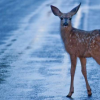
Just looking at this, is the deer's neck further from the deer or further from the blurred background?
the blurred background

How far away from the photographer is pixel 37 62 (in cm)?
1419

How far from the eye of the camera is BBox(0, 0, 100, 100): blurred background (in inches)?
420

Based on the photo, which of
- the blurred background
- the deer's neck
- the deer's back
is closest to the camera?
the deer's back

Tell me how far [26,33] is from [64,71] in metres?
8.05

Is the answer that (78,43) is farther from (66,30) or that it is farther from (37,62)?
(37,62)

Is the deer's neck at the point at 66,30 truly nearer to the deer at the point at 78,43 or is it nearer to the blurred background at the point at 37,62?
the deer at the point at 78,43

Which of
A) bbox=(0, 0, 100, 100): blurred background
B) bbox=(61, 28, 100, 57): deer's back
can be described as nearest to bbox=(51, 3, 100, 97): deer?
bbox=(61, 28, 100, 57): deer's back

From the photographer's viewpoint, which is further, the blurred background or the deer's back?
the blurred background

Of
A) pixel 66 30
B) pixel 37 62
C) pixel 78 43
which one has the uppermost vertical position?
pixel 66 30

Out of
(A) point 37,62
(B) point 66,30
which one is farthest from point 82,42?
(A) point 37,62

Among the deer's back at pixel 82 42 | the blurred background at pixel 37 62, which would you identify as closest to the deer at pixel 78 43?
the deer's back at pixel 82 42

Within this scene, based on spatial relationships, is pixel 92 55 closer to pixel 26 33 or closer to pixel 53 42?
pixel 53 42

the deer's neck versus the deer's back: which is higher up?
the deer's neck

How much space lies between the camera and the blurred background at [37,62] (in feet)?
35.0
